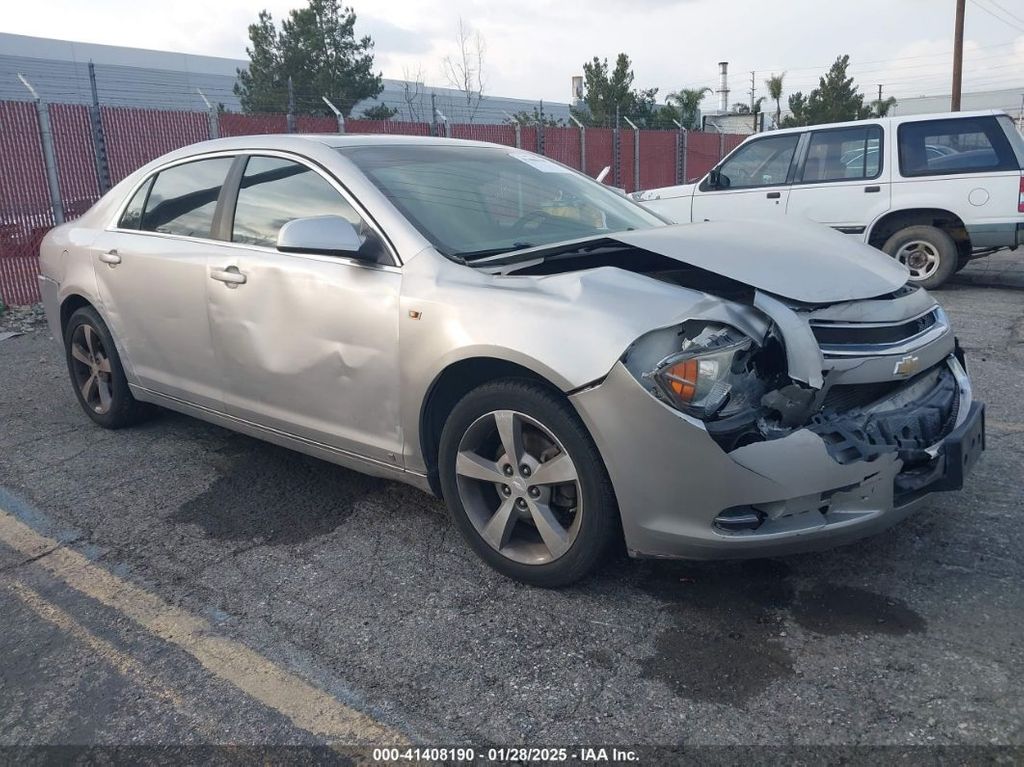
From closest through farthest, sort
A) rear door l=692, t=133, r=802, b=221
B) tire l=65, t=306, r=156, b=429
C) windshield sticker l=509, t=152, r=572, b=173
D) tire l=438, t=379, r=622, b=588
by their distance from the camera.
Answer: tire l=438, t=379, r=622, b=588
windshield sticker l=509, t=152, r=572, b=173
tire l=65, t=306, r=156, b=429
rear door l=692, t=133, r=802, b=221

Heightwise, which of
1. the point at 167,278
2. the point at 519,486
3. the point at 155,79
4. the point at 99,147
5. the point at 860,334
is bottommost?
the point at 519,486

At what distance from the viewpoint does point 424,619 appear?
2.83 m

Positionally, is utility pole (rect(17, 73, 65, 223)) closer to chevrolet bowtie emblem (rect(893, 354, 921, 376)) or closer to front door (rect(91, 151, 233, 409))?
front door (rect(91, 151, 233, 409))

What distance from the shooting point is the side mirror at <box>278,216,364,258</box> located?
3.18 metres

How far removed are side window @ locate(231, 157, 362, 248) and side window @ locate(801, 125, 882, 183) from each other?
6991mm

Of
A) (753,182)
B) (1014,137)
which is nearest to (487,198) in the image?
(753,182)

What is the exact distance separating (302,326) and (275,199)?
2.35 feet

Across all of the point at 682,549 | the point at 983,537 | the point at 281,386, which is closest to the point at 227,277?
the point at 281,386

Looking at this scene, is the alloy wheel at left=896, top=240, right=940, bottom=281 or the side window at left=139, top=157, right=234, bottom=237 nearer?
the side window at left=139, top=157, right=234, bottom=237

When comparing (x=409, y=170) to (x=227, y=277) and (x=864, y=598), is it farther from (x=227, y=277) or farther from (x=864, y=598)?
(x=864, y=598)

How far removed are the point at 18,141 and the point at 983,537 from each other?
10.0m

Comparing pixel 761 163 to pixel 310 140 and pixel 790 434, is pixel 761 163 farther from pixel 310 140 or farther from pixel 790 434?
pixel 790 434

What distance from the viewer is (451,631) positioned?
9.04 feet

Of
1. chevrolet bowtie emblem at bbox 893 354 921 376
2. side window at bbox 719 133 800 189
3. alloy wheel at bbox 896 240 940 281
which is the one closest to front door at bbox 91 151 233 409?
chevrolet bowtie emblem at bbox 893 354 921 376
